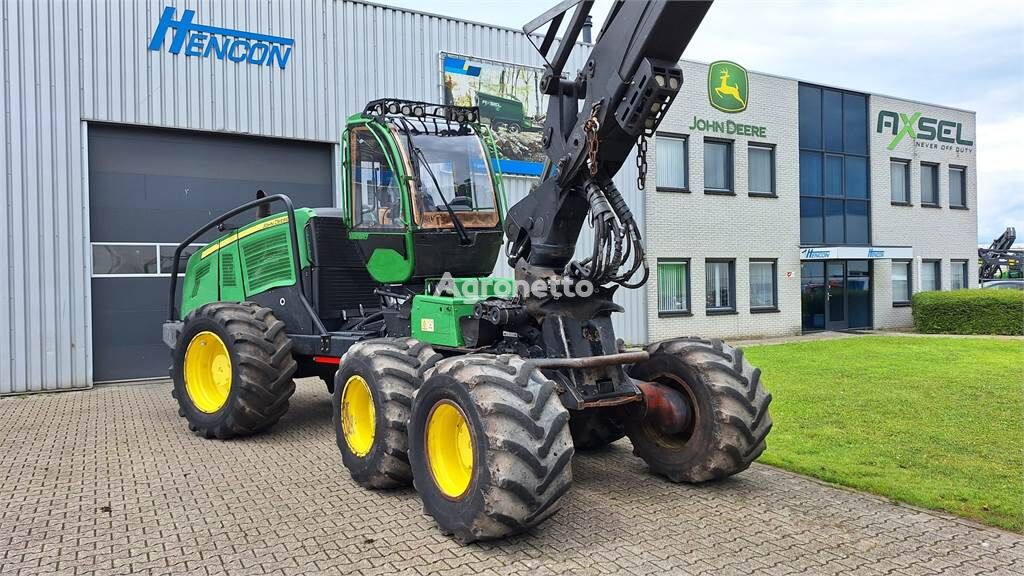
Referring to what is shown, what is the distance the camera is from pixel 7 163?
35.0ft

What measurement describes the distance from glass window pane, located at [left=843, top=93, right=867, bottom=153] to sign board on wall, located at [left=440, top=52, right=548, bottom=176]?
10.5 m

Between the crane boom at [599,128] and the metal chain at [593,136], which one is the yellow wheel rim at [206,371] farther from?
the metal chain at [593,136]

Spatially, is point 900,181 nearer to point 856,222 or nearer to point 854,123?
point 856,222

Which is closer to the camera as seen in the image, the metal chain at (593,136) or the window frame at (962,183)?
the metal chain at (593,136)

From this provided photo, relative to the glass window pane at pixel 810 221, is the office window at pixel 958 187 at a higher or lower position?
higher

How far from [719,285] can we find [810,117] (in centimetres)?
575

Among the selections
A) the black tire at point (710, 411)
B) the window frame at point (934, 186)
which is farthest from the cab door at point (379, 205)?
the window frame at point (934, 186)

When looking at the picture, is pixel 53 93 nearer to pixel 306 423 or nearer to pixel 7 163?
pixel 7 163

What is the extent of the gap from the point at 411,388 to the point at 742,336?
49.2 ft

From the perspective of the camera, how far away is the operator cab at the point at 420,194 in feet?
21.2

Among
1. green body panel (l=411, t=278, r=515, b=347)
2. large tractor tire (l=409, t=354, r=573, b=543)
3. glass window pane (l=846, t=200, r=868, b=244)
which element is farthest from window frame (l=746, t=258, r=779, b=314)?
large tractor tire (l=409, t=354, r=573, b=543)

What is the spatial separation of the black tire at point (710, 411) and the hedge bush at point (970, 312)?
18435 millimetres

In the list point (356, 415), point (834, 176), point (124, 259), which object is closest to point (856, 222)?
point (834, 176)

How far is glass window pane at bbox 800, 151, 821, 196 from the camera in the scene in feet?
67.7
